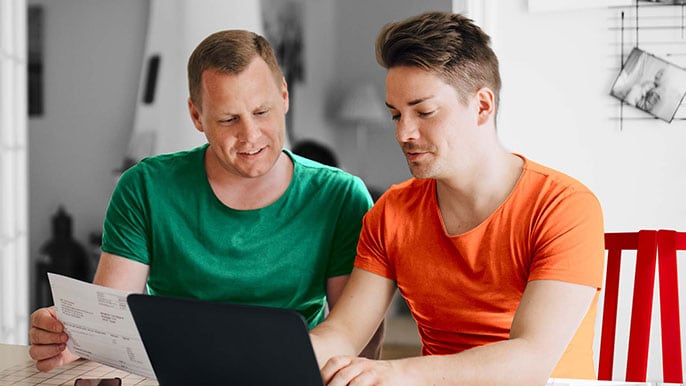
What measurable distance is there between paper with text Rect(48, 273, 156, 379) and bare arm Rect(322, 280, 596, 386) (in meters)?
0.35

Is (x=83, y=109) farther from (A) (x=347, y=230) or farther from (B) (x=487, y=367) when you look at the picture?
(B) (x=487, y=367)

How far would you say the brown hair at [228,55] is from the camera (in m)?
1.68

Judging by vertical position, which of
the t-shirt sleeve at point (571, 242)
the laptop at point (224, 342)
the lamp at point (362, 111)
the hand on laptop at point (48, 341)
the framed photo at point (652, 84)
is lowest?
the hand on laptop at point (48, 341)

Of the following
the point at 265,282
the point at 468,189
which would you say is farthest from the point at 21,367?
the point at 468,189

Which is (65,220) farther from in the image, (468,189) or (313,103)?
(468,189)

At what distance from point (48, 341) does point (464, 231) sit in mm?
793

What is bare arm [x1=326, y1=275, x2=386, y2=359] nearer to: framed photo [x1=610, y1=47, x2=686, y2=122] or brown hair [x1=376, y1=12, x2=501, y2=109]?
brown hair [x1=376, y1=12, x2=501, y2=109]

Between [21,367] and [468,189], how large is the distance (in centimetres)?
90

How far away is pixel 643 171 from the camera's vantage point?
2711mm

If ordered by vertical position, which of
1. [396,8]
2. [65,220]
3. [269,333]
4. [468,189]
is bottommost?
[65,220]

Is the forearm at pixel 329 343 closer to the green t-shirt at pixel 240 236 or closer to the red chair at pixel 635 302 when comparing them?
the green t-shirt at pixel 240 236

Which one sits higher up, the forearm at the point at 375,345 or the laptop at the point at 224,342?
the laptop at the point at 224,342

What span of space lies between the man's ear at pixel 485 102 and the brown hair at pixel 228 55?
465mm

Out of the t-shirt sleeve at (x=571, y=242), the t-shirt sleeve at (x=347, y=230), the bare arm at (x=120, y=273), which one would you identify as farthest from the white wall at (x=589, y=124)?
the bare arm at (x=120, y=273)
